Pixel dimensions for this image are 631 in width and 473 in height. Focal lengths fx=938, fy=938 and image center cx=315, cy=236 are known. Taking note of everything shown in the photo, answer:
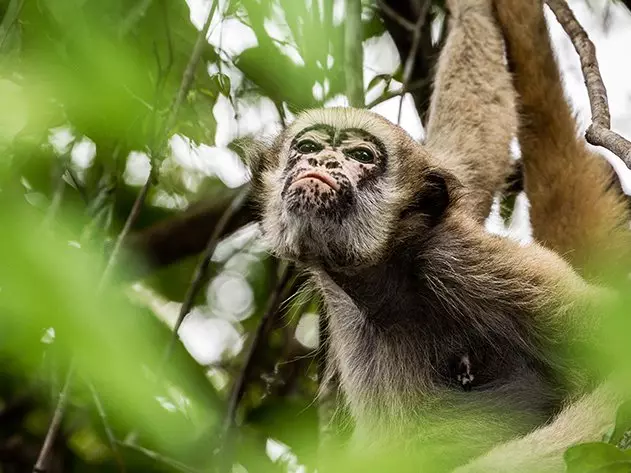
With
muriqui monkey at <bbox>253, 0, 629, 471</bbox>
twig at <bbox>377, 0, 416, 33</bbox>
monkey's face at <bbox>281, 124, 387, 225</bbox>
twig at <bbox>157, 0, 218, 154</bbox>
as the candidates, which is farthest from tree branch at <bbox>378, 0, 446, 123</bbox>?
twig at <bbox>157, 0, 218, 154</bbox>

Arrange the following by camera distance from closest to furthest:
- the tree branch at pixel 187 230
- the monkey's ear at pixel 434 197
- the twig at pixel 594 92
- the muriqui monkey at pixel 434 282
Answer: the twig at pixel 594 92, the muriqui monkey at pixel 434 282, the monkey's ear at pixel 434 197, the tree branch at pixel 187 230

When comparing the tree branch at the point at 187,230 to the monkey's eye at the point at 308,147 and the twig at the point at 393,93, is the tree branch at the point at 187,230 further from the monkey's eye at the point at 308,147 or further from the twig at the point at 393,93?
the monkey's eye at the point at 308,147

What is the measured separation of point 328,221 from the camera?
4500 mm

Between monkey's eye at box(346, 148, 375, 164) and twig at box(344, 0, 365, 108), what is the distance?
49 centimetres

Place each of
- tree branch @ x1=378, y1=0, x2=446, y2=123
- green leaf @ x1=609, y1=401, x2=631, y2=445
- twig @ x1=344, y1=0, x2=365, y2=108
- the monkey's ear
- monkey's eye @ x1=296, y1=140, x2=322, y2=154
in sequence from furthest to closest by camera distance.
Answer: tree branch @ x1=378, y1=0, x2=446, y2=123, twig @ x1=344, y1=0, x2=365, y2=108, the monkey's ear, monkey's eye @ x1=296, y1=140, x2=322, y2=154, green leaf @ x1=609, y1=401, x2=631, y2=445

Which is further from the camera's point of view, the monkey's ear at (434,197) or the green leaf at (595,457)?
the monkey's ear at (434,197)

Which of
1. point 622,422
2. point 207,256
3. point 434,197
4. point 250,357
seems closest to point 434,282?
point 434,197

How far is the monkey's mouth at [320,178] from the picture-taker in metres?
4.36

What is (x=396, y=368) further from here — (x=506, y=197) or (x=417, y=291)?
(x=506, y=197)

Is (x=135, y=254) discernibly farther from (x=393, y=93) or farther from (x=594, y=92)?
(x=594, y=92)

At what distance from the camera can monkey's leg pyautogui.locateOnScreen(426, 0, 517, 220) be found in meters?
6.15

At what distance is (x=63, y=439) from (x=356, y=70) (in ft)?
10.5

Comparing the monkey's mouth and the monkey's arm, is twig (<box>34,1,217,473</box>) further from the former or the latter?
the monkey's arm

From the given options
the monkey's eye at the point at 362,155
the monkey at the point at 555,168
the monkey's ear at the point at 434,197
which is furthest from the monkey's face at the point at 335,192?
the monkey at the point at 555,168
